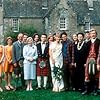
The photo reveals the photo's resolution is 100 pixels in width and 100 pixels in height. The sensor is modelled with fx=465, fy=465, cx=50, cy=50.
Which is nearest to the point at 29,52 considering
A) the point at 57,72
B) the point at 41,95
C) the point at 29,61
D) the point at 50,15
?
the point at 29,61

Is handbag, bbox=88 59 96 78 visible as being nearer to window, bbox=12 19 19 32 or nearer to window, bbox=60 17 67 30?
window, bbox=60 17 67 30

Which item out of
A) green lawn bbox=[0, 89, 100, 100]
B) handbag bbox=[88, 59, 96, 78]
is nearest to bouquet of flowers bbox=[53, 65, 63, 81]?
green lawn bbox=[0, 89, 100, 100]

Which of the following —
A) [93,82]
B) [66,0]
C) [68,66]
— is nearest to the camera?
[93,82]

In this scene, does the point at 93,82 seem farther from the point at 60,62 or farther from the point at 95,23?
the point at 95,23

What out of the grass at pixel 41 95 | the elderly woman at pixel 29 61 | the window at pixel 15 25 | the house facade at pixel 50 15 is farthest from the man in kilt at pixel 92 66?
the window at pixel 15 25

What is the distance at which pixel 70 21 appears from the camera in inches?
2265

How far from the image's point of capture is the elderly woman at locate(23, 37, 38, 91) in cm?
1831

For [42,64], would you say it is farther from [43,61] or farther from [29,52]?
[29,52]

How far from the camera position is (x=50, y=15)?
57.1 metres

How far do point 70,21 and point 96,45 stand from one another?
41.0m

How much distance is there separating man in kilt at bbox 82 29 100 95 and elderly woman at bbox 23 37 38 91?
255 cm

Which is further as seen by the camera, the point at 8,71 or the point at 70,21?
the point at 70,21

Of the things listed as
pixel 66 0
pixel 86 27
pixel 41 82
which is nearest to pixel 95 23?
pixel 86 27

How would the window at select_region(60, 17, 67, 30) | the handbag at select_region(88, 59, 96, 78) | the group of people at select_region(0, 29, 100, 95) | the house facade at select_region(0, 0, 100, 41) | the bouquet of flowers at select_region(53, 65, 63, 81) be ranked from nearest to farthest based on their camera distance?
the handbag at select_region(88, 59, 96, 78) < the group of people at select_region(0, 29, 100, 95) < the bouquet of flowers at select_region(53, 65, 63, 81) < the house facade at select_region(0, 0, 100, 41) < the window at select_region(60, 17, 67, 30)
